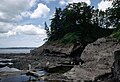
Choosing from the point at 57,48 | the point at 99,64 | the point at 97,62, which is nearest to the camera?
the point at 99,64

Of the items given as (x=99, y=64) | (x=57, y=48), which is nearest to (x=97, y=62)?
(x=99, y=64)

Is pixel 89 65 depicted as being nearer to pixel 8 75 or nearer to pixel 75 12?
pixel 8 75

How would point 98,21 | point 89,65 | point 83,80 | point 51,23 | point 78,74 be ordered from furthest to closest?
point 51,23
point 98,21
point 89,65
point 78,74
point 83,80

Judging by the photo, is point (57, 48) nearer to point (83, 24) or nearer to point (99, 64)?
point (83, 24)

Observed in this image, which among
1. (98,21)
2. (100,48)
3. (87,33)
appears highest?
(98,21)

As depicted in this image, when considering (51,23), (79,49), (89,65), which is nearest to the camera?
(89,65)

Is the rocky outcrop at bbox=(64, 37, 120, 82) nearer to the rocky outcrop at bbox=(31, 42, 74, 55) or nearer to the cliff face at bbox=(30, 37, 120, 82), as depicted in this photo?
the cliff face at bbox=(30, 37, 120, 82)

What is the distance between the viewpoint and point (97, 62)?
4453 cm

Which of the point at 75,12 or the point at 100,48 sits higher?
the point at 75,12

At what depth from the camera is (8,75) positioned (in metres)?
48.3

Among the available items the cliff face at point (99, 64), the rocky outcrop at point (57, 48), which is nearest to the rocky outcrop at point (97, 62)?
the cliff face at point (99, 64)

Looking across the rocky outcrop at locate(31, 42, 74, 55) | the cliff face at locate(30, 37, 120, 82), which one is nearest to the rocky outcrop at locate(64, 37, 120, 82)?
the cliff face at locate(30, 37, 120, 82)

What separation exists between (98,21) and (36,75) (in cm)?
7629

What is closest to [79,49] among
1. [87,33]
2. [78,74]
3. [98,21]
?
[87,33]
